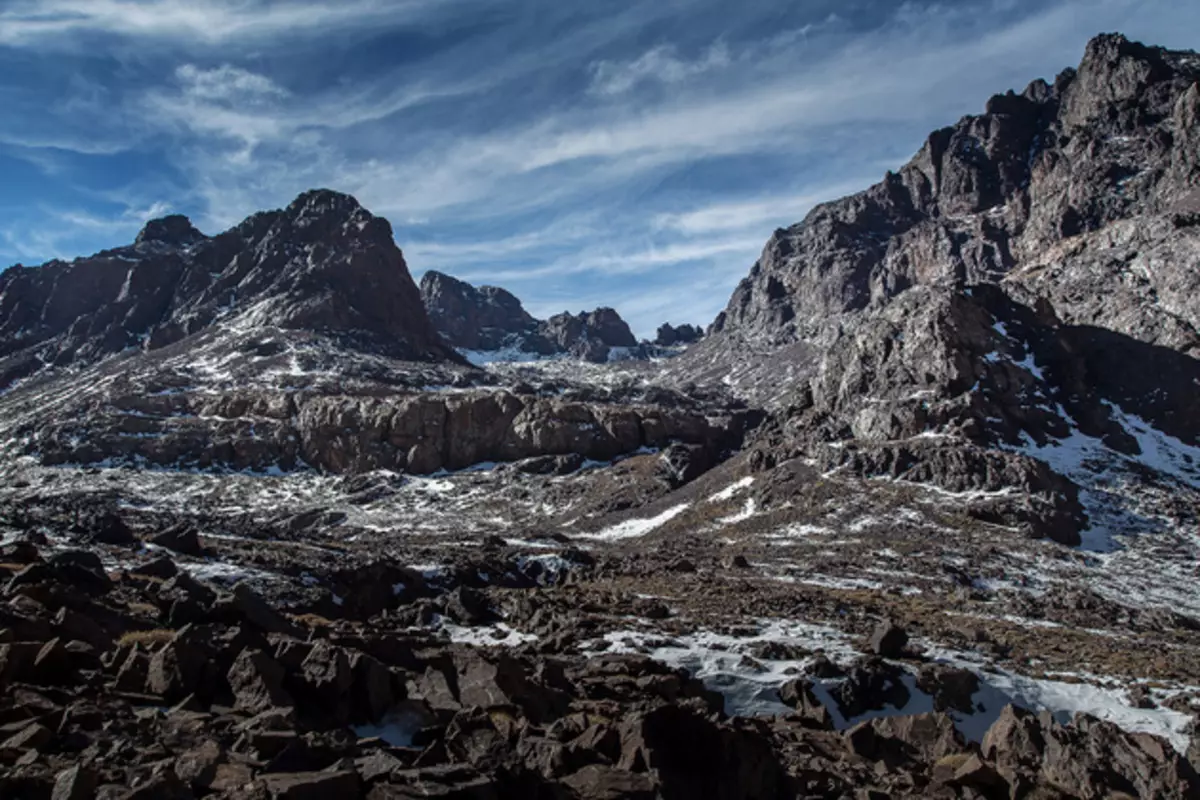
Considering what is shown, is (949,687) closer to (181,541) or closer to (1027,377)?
(181,541)

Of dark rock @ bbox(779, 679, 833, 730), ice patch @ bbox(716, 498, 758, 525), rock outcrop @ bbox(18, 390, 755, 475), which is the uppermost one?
rock outcrop @ bbox(18, 390, 755, 475)

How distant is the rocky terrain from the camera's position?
13.8 m

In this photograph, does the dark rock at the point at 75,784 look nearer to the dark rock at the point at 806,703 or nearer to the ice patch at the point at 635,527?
the dark rock at the point at 806,703

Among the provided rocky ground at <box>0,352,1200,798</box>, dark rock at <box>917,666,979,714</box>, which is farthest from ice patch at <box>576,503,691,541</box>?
dark rock at <box>917,666,979,714</box>

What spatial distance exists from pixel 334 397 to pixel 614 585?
343ft

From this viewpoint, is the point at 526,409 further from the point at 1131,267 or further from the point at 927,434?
the point at 1131,267

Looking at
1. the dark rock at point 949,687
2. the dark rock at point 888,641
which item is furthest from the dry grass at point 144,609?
the dark rock at point 888,641

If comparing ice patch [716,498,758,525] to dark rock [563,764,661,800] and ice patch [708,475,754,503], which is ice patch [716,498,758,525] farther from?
dark rock [563,764,661,800]

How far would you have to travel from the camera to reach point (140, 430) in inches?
5064

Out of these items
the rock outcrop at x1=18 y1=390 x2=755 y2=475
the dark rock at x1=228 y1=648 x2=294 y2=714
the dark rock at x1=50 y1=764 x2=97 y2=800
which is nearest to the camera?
the dark rock at x1=50 y1=764 x2=97 y2=800

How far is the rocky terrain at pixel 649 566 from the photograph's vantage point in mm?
13766

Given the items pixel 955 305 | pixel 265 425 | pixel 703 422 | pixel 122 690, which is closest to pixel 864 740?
pixel 122 690

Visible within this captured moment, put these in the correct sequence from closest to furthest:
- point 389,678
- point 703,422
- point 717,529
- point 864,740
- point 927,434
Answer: point 389,678 < point 864,740 < point 717,529 < point 927,434 < point 703,422

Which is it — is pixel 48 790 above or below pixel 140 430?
below
